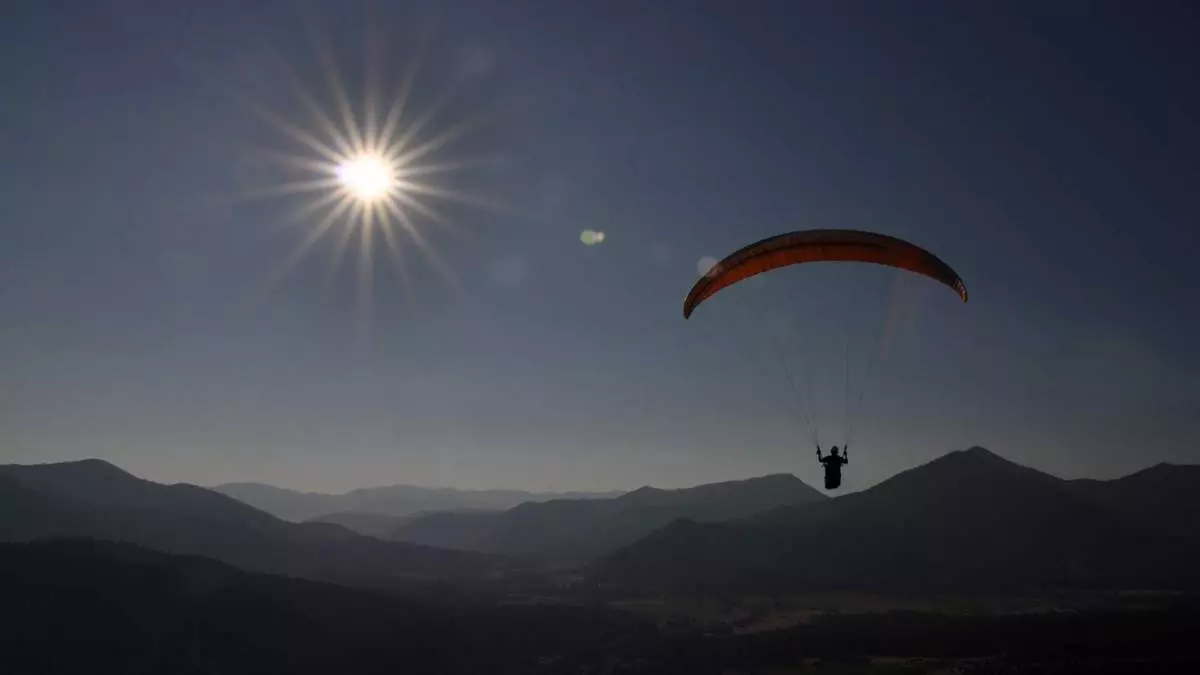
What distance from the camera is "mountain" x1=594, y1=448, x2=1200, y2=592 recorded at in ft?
469

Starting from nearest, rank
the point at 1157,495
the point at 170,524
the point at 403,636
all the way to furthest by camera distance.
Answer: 1. the point at 403,636
2. the point at 170,524
3. the point at 1157,495

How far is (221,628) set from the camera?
71375 millimetres

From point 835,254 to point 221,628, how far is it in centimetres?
7514

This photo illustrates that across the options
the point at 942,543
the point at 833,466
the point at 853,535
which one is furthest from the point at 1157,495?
the point at 833,466

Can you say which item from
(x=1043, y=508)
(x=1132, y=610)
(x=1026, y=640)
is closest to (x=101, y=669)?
(x=1026, y=640)

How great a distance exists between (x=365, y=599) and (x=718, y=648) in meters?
48.6

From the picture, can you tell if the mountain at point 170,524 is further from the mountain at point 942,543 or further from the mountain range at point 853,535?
the mountain at point 942,543

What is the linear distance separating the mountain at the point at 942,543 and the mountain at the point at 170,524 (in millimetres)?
65521

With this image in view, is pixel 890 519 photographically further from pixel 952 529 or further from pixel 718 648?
pixel 718 648

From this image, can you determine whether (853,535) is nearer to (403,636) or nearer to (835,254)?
(403,636)

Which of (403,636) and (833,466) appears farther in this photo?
(403,636)

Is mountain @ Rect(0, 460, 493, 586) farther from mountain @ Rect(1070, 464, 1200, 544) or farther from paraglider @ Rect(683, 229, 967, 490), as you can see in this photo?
mountain @ Rect(1070, 464, 1200, 544)

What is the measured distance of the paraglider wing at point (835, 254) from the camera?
23953 millimetres

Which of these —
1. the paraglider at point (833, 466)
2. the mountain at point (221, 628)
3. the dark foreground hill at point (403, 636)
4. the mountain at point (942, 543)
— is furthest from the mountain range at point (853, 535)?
the paraglider at point (833, 466)
